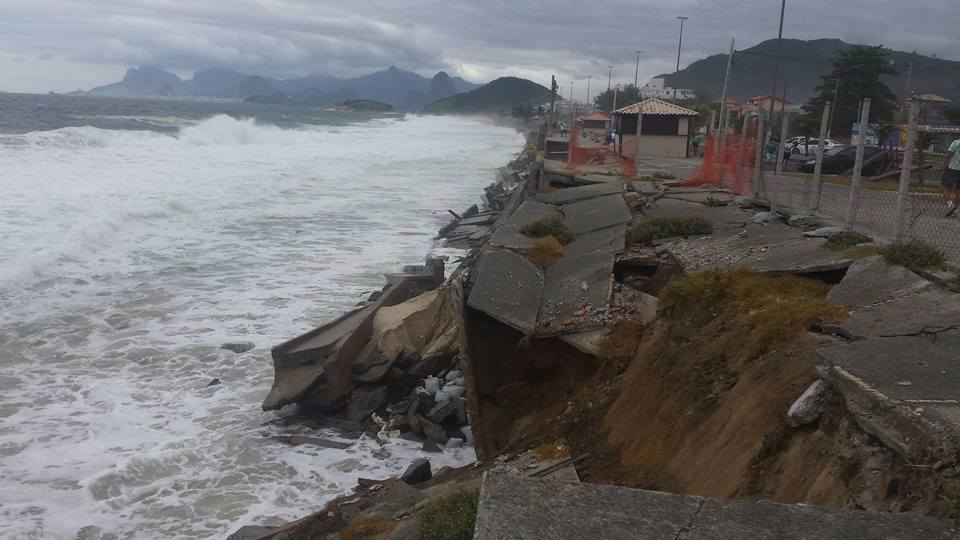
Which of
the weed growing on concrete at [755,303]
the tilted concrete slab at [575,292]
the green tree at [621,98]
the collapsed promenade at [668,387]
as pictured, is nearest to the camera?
the collapsed promenade at [668,387]

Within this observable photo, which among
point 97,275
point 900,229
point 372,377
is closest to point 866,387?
point 900,229

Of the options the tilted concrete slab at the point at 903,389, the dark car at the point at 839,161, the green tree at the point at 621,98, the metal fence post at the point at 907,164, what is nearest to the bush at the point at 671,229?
the metal fence post at the point at 907,164

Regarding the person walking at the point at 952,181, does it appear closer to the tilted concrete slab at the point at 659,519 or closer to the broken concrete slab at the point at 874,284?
the broken concrete slab at the point at 874,284

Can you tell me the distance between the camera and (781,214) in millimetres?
12078

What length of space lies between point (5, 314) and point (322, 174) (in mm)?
27440

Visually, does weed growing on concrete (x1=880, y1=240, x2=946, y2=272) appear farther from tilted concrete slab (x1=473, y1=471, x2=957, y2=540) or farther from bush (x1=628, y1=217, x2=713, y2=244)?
tilted concrete slab (x1=473, y1=471, x2=957, y2=540)

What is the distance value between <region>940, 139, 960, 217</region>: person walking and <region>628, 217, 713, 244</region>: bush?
386cm

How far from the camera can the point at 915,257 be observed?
755 centimetres

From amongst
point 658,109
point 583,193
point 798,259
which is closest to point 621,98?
point 658,109

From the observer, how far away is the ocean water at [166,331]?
25.0 ft

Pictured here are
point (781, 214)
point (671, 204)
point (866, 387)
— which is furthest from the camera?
point (671, 204)

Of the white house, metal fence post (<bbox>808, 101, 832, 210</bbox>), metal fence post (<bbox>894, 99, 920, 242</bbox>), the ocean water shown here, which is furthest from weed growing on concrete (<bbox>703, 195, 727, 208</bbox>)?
the white house

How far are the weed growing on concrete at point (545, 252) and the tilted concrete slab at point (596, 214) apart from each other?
1.51 metres

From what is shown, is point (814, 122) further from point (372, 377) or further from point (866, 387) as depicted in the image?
point (866, 387)
